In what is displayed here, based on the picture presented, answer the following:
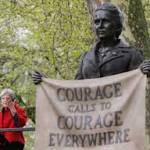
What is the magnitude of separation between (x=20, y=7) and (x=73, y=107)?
50.3 feet

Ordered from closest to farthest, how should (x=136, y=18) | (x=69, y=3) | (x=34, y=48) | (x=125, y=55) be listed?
(x=125, y=55) < (x=136, y=18) < (x=69, y=3) < (x=34, y=48)

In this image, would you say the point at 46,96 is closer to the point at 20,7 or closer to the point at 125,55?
the point at 125,55

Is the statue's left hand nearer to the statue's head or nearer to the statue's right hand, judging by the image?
the statue's head

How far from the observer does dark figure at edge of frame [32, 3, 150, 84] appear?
6.14 metres

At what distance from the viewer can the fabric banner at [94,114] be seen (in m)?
6.03

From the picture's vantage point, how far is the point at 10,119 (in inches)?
341

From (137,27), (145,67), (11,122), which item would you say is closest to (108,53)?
(145,67)

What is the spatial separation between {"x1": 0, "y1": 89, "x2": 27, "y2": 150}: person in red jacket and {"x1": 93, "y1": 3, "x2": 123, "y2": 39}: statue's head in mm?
2715

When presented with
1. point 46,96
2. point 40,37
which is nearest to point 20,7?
point 40,37

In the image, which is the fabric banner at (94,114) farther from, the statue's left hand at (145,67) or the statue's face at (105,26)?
the statue's face at (105,26)

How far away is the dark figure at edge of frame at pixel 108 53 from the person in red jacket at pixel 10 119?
8.16ft

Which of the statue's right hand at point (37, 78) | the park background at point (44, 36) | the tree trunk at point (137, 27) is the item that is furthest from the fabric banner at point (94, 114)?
the park background at point (44, 36)

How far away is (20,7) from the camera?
21375 mm

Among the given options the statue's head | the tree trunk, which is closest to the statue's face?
the statue's head
